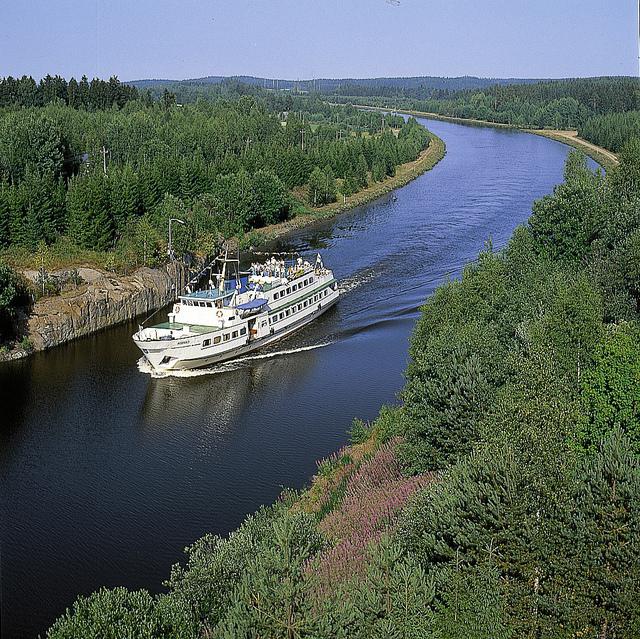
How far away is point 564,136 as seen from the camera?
115m

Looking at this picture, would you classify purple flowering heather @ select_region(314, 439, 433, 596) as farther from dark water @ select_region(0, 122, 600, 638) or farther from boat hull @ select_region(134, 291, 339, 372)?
boat hull @ select_region(134, 291, 339, 372)

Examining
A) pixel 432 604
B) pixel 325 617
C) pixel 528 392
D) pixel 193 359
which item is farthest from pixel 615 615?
pixel 193 359

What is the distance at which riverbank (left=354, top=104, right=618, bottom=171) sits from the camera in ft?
281

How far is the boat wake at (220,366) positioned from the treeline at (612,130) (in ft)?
200

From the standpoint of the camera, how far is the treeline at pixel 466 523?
11016 millimetres

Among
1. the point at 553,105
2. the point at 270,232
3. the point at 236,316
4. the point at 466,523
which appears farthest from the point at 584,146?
the point at 466,523

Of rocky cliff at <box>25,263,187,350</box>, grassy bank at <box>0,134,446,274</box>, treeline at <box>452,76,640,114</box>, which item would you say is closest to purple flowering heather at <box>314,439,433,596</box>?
rocky cliff at <box>25,263,187,350</box>

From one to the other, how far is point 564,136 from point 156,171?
8011 cm

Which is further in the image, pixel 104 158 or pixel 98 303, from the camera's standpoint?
pixel 104 158

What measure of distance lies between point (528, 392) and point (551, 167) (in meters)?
→ 71.7

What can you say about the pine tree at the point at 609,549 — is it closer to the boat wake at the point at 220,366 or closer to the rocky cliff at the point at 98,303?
the boat wake at the point at 220,366

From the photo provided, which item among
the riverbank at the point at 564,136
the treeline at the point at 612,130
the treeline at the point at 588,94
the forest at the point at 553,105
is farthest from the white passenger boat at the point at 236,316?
the treeline at the point at 588,94

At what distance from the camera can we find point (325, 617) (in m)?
10.5

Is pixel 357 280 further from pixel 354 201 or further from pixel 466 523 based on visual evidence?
pixel 466 523
